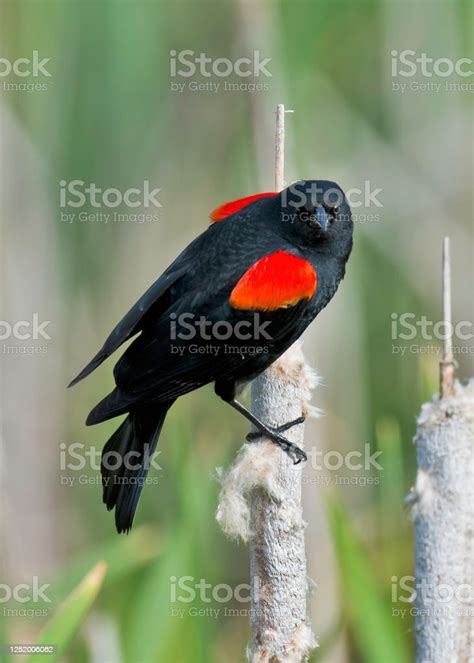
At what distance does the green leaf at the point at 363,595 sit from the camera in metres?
→ 1.82

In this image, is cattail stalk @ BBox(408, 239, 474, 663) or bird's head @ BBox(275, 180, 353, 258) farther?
bird's head @ BBox(275, 180, 353, 258)

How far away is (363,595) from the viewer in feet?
6.03

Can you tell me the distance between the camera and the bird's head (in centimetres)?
201

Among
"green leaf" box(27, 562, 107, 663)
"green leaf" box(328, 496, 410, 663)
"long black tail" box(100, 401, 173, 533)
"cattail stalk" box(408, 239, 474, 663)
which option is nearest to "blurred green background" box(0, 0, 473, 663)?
"long black tail" box(100, 401, 173, 533)

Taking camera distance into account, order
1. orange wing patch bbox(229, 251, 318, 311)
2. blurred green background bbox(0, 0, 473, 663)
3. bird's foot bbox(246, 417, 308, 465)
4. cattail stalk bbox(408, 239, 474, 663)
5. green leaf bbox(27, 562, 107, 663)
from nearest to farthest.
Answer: cattail stalk bbox(408, 239, 474, 663) → green leaf bbox(27, 562, 107, 663) → bird's foot bbox(246, 417, 308, 465) → orange wing patch bbox(229, 251, 318, 311) → blurred green background bbox(0, 0, 473, 663)

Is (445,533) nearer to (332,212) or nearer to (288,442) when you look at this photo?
(288,442)

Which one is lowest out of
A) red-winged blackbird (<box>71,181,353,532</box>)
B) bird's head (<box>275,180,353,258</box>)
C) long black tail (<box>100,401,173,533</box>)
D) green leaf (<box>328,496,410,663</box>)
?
green leaf (<box>328,496,410,663</box>)

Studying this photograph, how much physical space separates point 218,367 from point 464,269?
1386 millimetres

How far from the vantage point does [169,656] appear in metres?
1.98

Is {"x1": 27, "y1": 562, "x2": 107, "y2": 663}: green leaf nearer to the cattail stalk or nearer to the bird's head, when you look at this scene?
the cattail stalk

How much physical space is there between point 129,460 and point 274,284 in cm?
55

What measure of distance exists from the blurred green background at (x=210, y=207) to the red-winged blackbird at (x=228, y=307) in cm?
64

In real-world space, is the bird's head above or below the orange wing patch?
above

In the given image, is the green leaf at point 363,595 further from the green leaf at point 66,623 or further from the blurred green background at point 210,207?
the blurred green background at point 210,207
